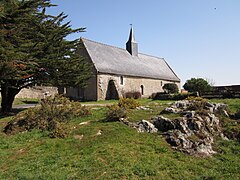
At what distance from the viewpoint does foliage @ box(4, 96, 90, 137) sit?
8.69m

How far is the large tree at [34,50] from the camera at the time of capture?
10.1 meters

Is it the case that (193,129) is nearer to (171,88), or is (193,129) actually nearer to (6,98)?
(6,98)

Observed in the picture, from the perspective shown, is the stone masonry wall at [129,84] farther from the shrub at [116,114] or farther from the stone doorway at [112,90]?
the shrub at [116,114]

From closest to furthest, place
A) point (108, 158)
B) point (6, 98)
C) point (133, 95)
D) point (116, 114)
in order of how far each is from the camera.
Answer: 1. point (108, 158)
2. point (116, 114)
3. point (6, 98)
4. point (133, 95)

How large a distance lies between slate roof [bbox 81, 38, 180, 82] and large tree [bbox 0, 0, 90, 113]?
9.48 metres

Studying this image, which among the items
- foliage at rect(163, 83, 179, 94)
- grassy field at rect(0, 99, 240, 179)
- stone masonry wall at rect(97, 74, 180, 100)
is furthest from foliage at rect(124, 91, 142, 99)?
grassy field at rect(0, 99, 240, 179)

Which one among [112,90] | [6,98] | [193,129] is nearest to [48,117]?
[193,129]

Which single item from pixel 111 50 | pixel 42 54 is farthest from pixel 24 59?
pixel 111 50

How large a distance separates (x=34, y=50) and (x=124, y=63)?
17439 mm

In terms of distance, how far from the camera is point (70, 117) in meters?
9.98

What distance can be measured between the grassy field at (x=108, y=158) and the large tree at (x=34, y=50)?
398cm

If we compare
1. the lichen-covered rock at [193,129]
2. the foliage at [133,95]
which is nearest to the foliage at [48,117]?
the lichen-covered rock at [193,129]

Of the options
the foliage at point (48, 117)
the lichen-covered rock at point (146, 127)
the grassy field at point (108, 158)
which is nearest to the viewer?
the grassy field at point (108, 158)

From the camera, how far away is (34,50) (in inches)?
452
